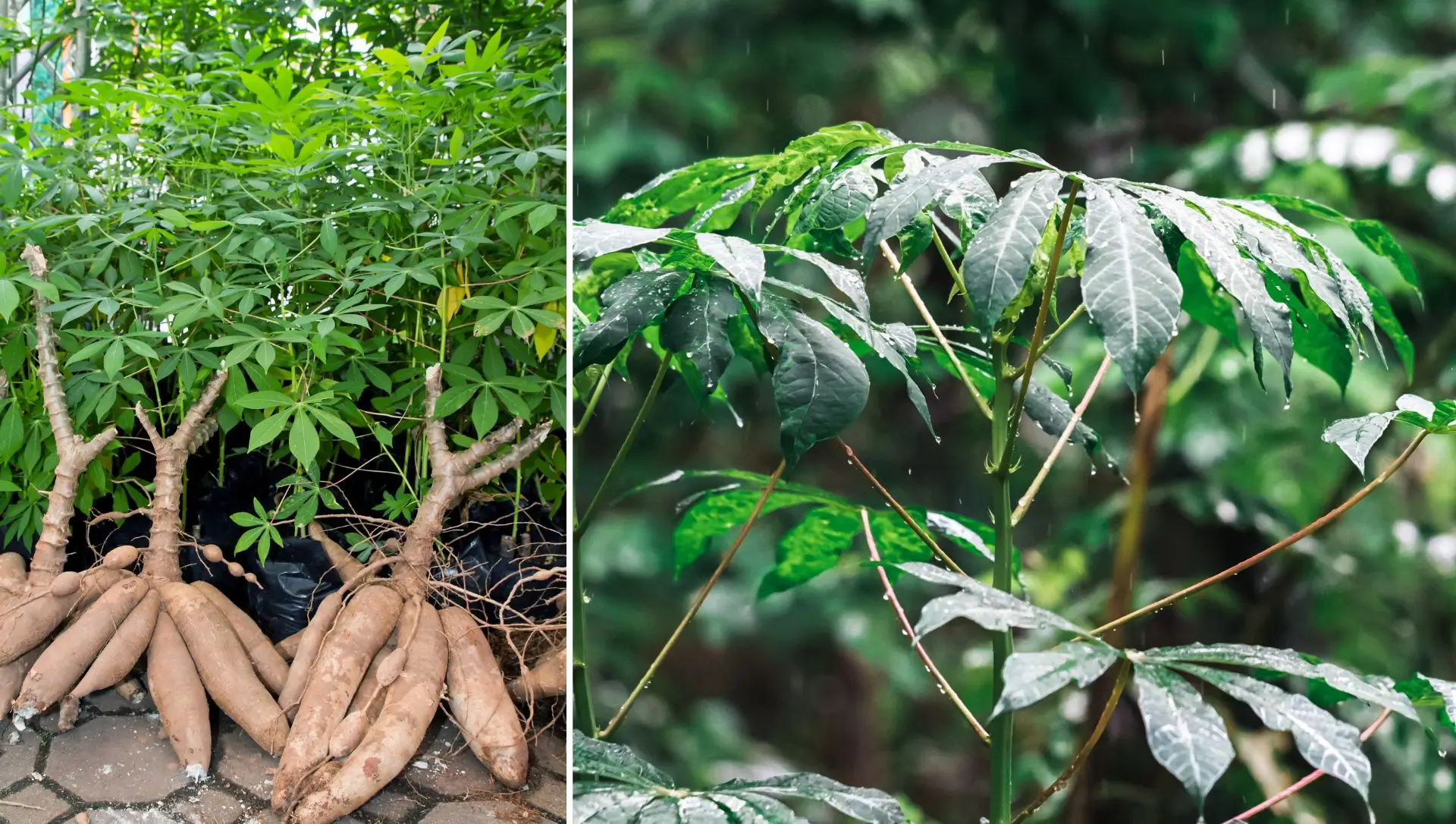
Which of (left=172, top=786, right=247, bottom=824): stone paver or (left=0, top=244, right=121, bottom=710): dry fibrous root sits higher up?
(left=0, top=244, right=121, bottom=710): dry fibrous root

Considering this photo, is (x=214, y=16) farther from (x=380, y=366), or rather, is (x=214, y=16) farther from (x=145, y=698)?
(x=145, y=698)

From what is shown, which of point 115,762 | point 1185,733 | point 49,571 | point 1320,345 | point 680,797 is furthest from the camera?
point 49,571

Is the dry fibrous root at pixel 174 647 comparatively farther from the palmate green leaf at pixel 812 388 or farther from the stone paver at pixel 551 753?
the palmate green leaf at pixel 812 388

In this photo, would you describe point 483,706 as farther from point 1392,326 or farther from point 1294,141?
point 1294,141

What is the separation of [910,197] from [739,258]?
85mm

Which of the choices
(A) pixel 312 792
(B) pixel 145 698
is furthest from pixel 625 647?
(B) pixel 145 698

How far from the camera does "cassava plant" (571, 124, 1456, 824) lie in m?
0.40

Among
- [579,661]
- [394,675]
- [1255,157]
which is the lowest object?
[394,675]

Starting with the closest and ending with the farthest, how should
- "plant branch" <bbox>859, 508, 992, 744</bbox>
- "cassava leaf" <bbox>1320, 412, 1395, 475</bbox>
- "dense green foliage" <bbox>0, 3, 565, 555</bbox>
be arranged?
"cassava leaf" <bbox>1320, 412, 1395, 475</bbox> < "plant branch" <bbox>859, 508, 992, 744</bbox> < "dense green foliage" <bbox>0, 3, 565, 555</bbox>

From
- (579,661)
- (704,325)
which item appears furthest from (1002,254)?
(579,661)

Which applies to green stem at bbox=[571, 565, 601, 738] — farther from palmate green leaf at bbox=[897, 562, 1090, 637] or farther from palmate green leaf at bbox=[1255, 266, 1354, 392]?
palmate green leaf at bbox=[1255, 266, 1354, 392]

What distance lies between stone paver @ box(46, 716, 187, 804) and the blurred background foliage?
0.47m

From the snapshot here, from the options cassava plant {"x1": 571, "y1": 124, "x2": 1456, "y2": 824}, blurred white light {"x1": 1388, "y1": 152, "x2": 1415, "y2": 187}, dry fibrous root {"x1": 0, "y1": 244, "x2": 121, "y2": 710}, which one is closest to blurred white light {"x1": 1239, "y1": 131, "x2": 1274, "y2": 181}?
blurred white light {"x1": 1388, "y1": 152, "x2": 1415, "y2": 187}

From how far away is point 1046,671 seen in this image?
388 millimetres
